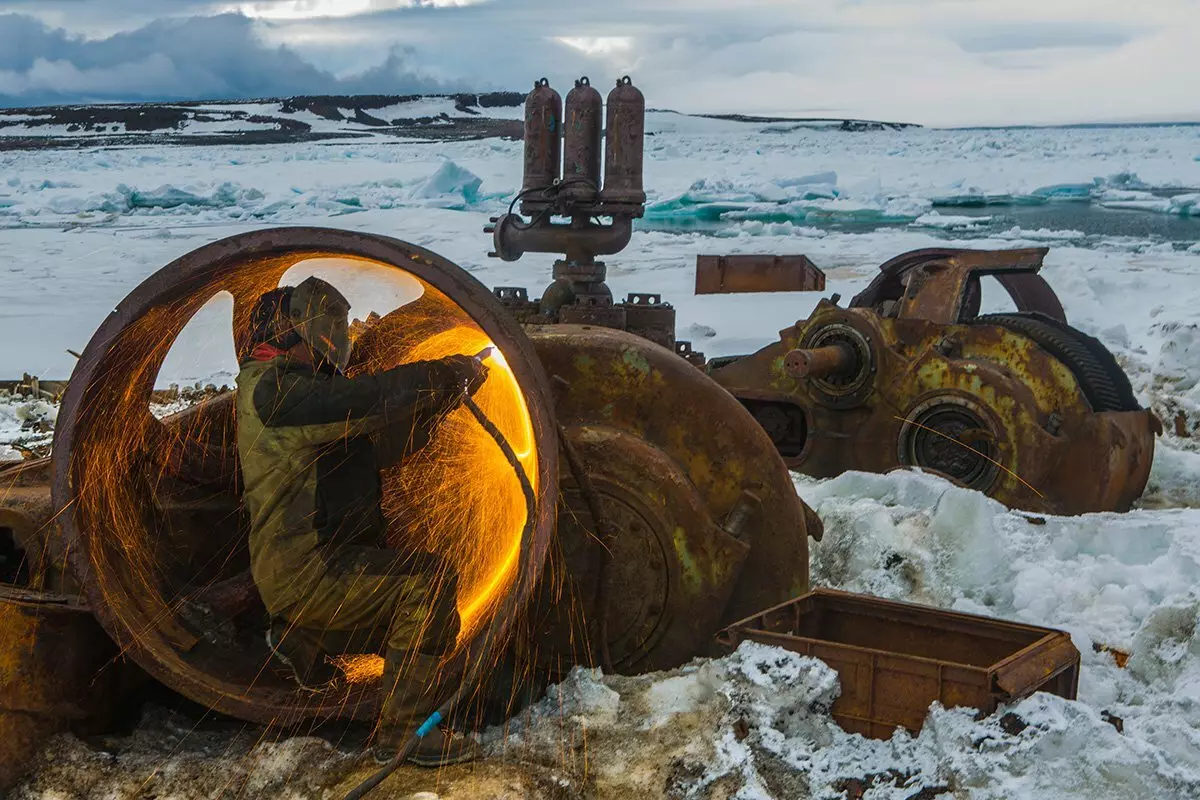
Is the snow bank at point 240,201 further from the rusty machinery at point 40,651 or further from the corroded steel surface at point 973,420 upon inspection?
the rusty machinery at point 40,651

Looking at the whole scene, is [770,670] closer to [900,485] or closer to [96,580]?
[96,580]

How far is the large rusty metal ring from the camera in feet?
10.9

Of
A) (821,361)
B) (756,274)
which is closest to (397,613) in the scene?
(821,361)

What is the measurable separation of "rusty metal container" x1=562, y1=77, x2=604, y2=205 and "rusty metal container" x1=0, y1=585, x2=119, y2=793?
377 cm

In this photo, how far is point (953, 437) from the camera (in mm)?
6180

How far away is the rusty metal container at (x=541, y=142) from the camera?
696 cm

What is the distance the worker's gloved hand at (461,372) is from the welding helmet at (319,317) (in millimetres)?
339

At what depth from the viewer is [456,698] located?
358 centimetres

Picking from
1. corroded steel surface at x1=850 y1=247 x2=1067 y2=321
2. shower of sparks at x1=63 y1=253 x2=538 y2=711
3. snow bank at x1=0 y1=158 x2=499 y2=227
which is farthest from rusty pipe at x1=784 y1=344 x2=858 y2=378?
snow bank at x1=0 y1=158 x2=499 y2=227

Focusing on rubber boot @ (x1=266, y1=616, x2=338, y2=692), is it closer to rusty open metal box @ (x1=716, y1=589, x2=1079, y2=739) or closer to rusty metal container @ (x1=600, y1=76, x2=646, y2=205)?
rusty open metal box @ (x1=716, y1=589, x2=1079, y2=739)

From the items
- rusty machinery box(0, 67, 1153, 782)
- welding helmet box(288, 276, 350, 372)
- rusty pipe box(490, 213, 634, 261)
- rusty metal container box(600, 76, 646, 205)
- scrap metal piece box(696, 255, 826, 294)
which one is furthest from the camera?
scrap metal piece box(696, 255, 826, 294)

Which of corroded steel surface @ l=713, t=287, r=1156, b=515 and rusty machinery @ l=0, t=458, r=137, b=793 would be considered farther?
corroded steel surface @ l=713, t=287, r=1156, b=515

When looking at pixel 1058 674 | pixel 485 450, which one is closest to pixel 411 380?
pixel 485 450

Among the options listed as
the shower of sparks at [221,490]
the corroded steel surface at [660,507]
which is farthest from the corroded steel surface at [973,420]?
the shower of sparks at [221,490]
